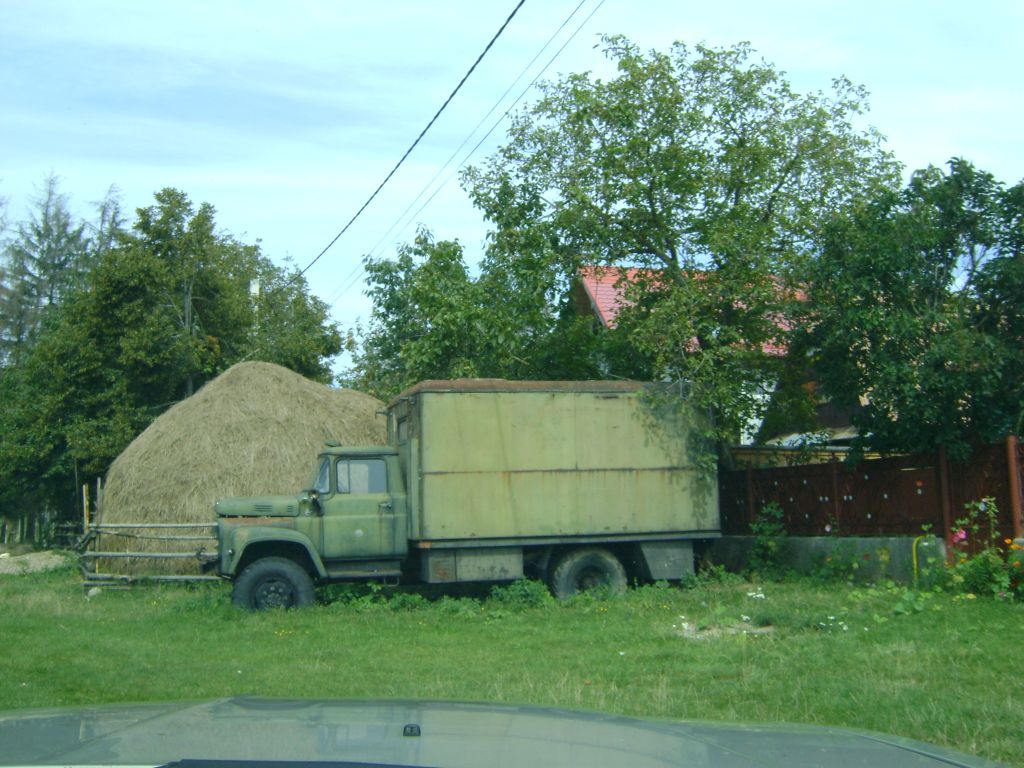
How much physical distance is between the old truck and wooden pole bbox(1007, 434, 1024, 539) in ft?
14.5

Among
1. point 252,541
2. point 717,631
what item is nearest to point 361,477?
point 252,541

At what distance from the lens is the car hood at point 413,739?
8.50ft

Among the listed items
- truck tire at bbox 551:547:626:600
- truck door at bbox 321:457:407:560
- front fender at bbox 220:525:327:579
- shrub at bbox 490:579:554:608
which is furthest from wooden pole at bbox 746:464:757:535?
front fender at bbox 220:525:327:579

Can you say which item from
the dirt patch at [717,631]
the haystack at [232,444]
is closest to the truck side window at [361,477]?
the haystack at [232,444]

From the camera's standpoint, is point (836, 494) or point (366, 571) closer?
point (366, 571)

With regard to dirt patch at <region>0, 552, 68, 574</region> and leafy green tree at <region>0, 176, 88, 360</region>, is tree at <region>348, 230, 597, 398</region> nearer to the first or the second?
dirt patch at <region>0, 552, 68, 574</region>

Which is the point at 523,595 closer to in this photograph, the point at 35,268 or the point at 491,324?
the point at 491,324

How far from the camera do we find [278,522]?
49.2 feet

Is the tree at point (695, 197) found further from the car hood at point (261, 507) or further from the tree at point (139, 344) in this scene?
the tree at point (139, 344)

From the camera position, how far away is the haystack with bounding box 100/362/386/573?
19.5 metres

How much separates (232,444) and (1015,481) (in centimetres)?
1310

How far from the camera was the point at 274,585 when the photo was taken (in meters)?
14.7

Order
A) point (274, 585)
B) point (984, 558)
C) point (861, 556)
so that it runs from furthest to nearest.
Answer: point (274, 585), point (861, 556), point (984, 558)

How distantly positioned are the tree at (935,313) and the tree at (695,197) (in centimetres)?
193
